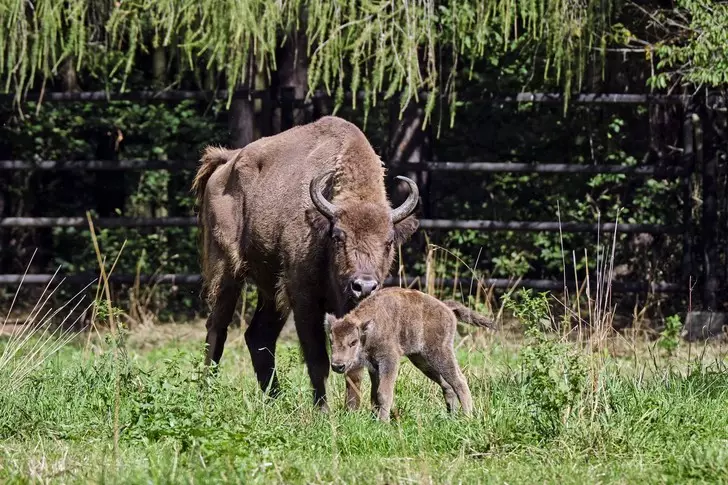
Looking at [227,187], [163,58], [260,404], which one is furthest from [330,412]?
[163,58]

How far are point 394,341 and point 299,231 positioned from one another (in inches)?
55.0

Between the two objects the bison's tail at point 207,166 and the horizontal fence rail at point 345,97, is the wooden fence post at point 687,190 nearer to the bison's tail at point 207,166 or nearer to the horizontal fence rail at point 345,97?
the horizontal fence rail at point 345,97

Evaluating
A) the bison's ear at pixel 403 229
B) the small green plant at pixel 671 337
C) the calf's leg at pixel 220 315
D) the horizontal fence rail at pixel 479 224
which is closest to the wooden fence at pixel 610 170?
the horizontal fence rail at pixel 479 224

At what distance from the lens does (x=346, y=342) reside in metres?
6.43

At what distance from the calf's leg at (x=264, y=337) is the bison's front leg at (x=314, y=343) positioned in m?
0.74

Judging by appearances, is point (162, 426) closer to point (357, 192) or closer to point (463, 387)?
point (463, 387)

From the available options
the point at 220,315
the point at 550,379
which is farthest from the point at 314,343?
the point at 550,379

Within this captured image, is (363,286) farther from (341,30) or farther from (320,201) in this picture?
(341,30)

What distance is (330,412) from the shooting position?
21.0ft

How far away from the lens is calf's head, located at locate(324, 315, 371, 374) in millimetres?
6379

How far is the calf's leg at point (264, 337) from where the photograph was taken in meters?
8.36

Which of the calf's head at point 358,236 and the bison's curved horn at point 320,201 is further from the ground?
the bison's curved horn at point 320,201

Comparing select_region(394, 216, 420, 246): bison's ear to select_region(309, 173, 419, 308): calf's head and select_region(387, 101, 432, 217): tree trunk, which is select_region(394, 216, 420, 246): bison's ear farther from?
select_region(387, 101, 432, 217): tree trunk

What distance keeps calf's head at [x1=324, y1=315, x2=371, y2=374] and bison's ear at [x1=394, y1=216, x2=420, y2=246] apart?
3.43 feet
